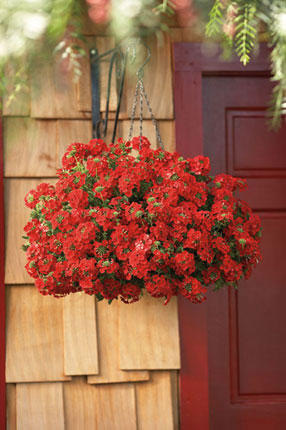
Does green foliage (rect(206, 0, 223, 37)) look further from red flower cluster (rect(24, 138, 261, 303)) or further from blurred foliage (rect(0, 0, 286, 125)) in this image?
red flower cluster (rect(24, 138, 261, 303))

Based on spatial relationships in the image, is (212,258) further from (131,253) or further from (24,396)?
(24,396)

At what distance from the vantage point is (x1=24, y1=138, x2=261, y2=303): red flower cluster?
1.77 m

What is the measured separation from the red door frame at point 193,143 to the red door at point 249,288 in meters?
0.04

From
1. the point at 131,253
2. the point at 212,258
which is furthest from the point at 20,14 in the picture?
the point at 212,258

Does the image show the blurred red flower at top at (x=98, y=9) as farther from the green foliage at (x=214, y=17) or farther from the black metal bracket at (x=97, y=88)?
the black metal bracket at (x=97, y=88)

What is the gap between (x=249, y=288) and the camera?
2.64 meters

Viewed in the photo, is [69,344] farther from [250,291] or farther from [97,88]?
[97,88]

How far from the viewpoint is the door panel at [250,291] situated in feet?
8.55

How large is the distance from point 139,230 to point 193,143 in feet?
2.89

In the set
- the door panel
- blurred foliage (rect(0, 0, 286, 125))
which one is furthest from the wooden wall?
blurred foliage (rect(0, 0, 286, 125))

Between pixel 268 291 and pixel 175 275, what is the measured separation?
3.14ft

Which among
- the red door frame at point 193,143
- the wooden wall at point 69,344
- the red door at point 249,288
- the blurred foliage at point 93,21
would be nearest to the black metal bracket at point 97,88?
the wooden wall at point 69,344

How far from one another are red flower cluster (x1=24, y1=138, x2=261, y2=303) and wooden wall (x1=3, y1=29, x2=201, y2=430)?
528 millimetres

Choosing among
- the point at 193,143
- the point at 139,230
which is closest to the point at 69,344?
the point at 139,230
